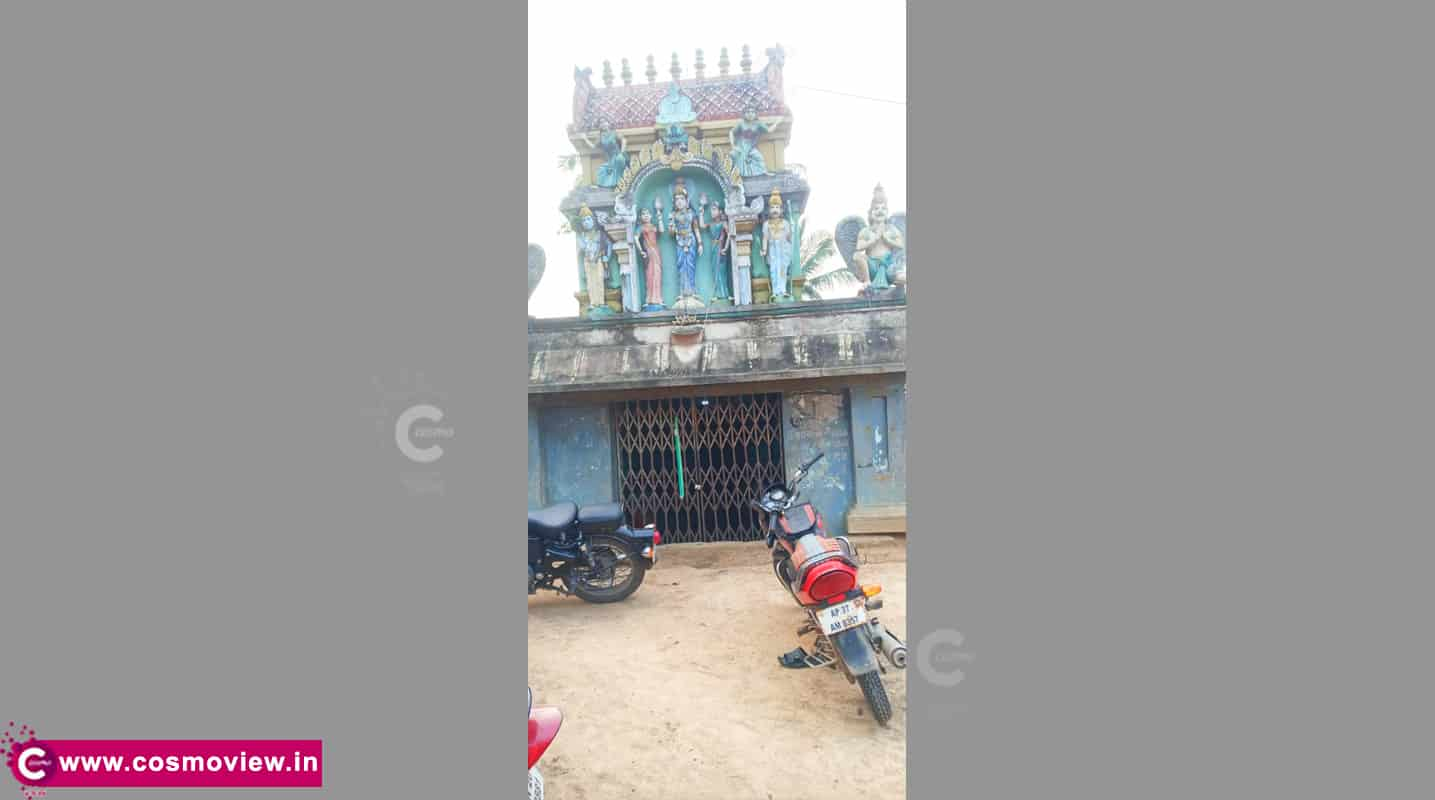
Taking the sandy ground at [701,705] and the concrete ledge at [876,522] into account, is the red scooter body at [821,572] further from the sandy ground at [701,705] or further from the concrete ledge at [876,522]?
the concrete ledge at [876,522]

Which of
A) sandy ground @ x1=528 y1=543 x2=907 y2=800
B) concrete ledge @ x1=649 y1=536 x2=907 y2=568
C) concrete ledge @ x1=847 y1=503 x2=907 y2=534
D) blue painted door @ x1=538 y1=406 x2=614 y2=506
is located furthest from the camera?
blue painted door @ x1=538 y1=406 x2=614 y2=506

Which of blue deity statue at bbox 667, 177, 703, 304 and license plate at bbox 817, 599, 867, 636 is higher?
blue deity statue at bbox 667, 177, 703, 304

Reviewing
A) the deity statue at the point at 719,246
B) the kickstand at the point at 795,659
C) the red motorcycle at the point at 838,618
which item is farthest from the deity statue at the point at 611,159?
the kickstand at the point at 795,659

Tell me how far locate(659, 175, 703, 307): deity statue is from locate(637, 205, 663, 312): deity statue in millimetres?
250

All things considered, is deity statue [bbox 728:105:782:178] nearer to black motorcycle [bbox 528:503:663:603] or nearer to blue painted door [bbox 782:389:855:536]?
blue painted door [bbox 782:389:855:536]

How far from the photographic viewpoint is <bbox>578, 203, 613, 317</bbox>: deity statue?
10383 mm

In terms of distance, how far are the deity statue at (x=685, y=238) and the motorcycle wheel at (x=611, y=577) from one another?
545cm

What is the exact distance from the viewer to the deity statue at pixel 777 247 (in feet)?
32.7

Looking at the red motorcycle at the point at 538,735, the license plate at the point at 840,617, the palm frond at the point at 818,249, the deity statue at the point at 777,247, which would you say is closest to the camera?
the red motorcycle at the point at 538,735

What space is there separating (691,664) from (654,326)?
177 inches

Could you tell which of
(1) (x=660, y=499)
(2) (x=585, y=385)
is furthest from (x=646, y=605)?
(2) (x=585, y=385)
